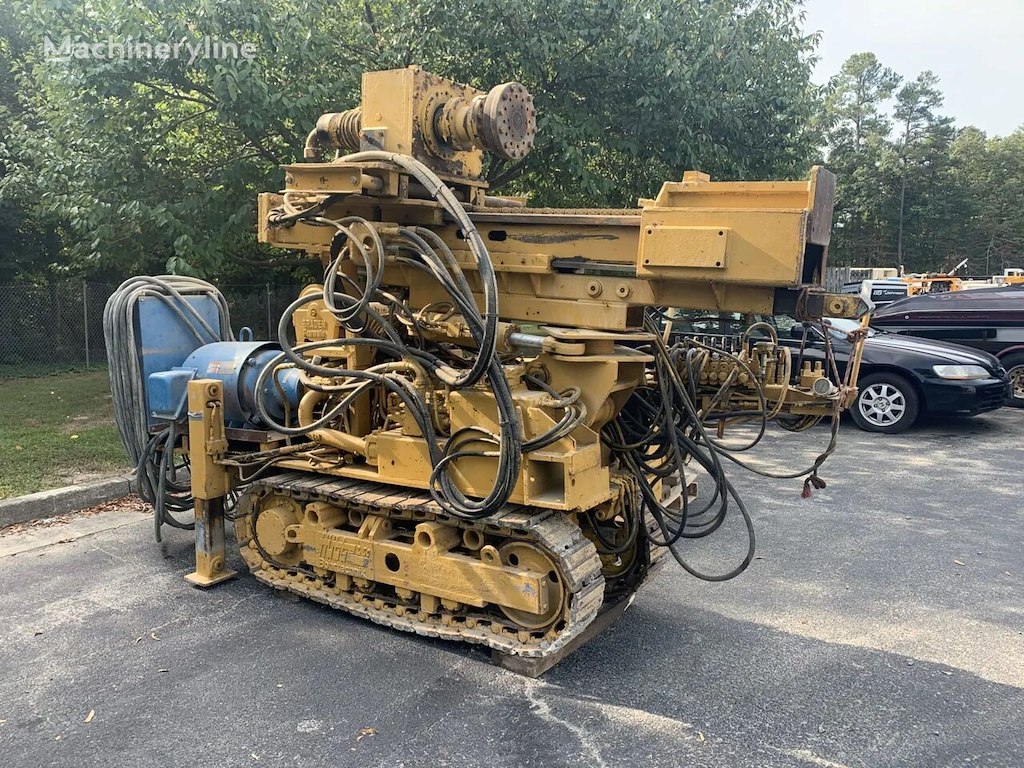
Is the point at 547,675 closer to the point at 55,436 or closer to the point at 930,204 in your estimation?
the point at 55,436

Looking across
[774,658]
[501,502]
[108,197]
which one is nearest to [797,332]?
[774,658]

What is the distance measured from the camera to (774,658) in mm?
4316

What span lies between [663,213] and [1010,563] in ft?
13.5

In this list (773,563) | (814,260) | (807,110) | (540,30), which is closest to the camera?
(814,260)

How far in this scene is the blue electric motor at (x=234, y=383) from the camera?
5.24 meters

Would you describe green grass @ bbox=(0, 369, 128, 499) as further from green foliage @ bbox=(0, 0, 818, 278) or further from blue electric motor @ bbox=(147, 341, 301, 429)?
blue electric motor @ bbox=(147, 341, 301, 429)

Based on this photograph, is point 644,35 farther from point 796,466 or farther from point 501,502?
point 501,502

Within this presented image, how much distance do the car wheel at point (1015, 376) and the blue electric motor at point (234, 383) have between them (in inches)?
452

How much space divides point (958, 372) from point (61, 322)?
1518 cm

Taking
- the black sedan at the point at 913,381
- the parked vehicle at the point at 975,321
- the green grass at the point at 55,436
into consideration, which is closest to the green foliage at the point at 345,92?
the green grass at the point at 55,436

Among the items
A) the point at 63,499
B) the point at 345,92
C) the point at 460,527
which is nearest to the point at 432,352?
the point at 460,527

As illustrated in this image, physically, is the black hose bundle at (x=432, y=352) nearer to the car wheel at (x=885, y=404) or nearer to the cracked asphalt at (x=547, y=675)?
the cracked asphalt at (x=547, y=675)

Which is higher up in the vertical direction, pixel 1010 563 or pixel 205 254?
pixel 205 254

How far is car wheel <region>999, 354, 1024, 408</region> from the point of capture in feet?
40.8
